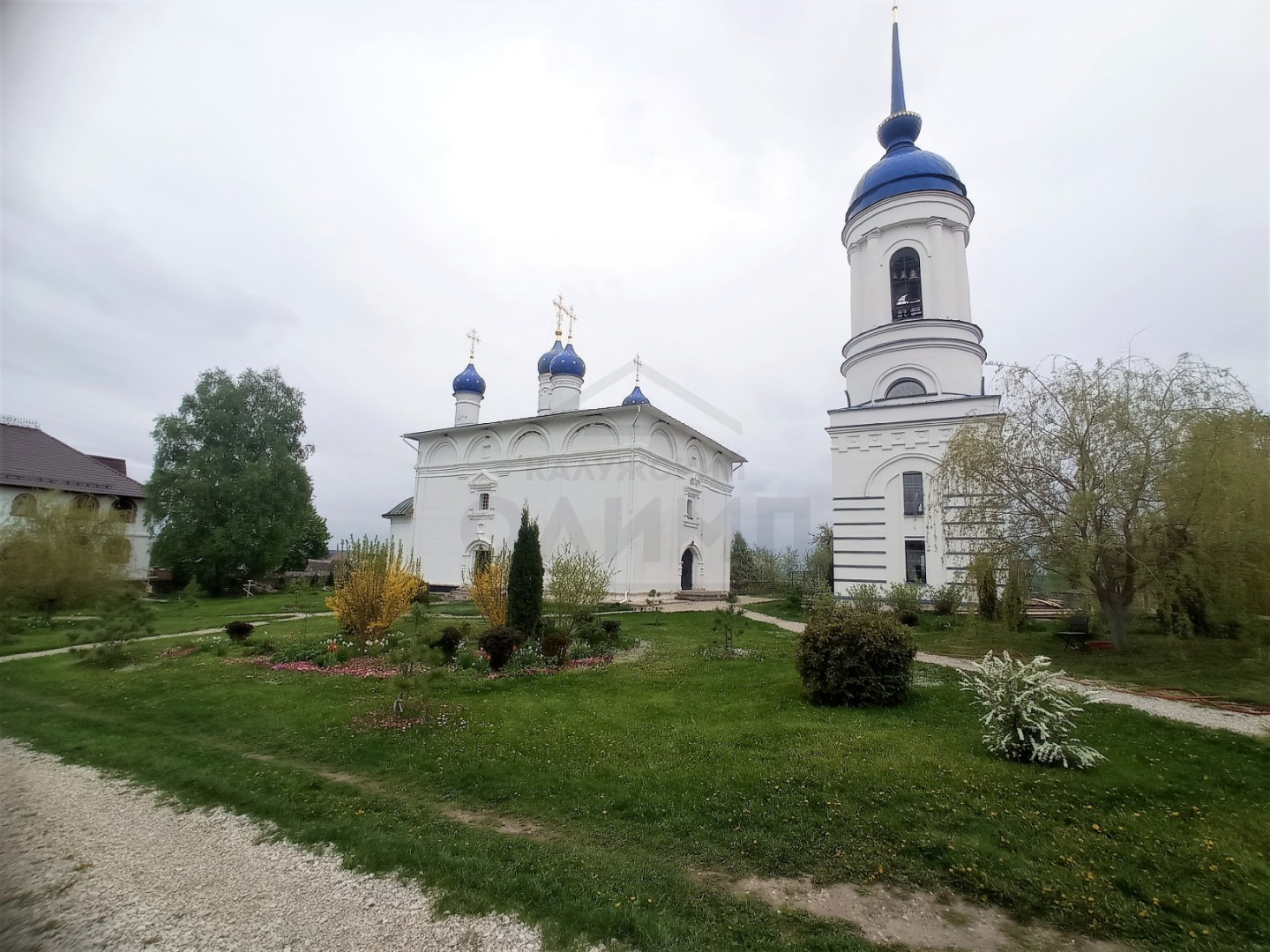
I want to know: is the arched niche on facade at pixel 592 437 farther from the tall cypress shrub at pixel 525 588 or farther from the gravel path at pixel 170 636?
the tall cypress shrub at pixel 525 588

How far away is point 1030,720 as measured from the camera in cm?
518

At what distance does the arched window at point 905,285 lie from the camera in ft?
63.2

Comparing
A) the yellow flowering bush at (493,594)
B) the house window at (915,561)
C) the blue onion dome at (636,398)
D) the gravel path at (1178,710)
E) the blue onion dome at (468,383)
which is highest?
A: the blue onion dome at (468,383)

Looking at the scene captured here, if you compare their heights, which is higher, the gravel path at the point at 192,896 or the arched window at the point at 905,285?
the arched window at the point at 905,285

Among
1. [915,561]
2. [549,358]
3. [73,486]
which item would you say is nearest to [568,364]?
[549,358]

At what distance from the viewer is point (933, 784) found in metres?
4.62

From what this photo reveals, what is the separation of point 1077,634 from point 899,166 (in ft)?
53.6

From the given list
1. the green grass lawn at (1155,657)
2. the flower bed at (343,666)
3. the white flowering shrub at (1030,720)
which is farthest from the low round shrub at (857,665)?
the flower bed at (343,666)

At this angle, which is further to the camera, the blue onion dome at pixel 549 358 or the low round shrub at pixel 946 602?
the blue onion dome at pixel 549 358

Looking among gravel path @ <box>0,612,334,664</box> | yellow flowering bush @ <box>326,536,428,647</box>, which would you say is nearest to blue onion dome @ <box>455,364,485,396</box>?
gravel path @ <box>0,612,334,664</box>

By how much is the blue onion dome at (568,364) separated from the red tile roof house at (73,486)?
17.2 meters

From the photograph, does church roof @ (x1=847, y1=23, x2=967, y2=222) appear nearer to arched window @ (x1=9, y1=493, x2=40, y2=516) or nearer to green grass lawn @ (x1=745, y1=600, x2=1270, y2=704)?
green grass lawn @ (x1=745, y1=600, x2=1270, y2=704)

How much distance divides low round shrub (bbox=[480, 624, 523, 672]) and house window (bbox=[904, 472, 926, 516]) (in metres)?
13.2

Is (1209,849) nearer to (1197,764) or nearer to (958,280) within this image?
(1197,764)
